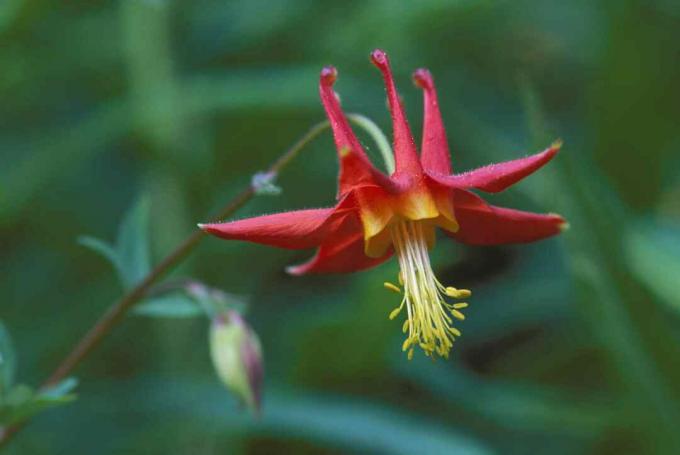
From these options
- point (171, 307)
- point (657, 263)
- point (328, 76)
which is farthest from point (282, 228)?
point (657, 263)

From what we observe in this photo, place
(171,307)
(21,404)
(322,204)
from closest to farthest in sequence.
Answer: (21,404) < (171,307) < (322,204)

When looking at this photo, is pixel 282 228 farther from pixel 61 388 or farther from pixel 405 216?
pixel 61 388

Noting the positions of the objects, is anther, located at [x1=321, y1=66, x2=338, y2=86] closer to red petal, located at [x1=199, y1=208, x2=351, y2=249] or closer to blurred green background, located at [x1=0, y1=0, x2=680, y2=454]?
red petal, located at [x1=199, y1=208, x2=351, y2=249]

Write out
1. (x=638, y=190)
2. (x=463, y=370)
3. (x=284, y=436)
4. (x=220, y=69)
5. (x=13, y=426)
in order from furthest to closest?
(x=220, y=69)
(x=638, y=190)
(x=463, y=370)
(x=284, y=436)
(x=13, y=426)

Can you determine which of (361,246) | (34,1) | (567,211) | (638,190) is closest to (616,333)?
(567,211)

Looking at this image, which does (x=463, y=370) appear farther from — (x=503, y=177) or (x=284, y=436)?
(x=503, y=177)

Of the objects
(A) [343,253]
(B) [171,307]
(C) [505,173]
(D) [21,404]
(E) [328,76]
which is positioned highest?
(E) [328,76]

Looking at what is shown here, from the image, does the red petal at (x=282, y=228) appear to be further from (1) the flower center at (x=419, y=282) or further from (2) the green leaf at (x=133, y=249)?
(2) the green leaf at (x=133, y=249)
